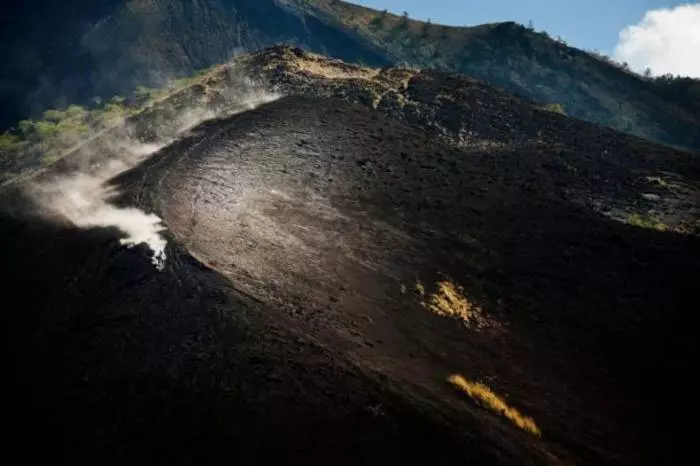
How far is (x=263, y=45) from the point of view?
99375 mm

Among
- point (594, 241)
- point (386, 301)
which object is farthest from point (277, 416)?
point (594, 241)

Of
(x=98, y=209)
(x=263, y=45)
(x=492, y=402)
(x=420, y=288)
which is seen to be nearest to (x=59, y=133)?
(x=98, y=209)

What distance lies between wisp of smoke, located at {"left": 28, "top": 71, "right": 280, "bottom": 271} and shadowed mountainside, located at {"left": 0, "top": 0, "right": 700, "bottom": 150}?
204 feet

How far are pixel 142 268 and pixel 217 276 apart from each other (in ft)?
7.36

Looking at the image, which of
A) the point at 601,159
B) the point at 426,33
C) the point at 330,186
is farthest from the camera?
the point at 426,33

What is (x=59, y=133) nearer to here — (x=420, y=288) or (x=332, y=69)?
(x=332, y=69)

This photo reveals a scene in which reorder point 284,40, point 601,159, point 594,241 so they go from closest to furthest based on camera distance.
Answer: point 594,241 < point 601,159 < point 284,40

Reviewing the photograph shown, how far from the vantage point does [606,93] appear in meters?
92.5

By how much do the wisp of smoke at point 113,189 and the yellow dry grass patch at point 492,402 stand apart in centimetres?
830

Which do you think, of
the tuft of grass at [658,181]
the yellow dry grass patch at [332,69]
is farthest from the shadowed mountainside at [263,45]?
the tuft of grass at [658,181]

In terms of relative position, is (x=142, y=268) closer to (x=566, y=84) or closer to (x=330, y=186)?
(x=330, y=186)

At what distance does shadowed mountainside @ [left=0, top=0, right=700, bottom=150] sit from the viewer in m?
86.8

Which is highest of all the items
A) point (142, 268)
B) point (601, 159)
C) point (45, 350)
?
point (601, 159)

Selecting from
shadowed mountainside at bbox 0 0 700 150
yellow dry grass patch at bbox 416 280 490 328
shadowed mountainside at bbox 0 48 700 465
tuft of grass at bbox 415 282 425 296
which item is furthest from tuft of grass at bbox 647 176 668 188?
shadowed mountainside at bbox 0 0 700 150
